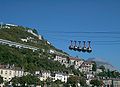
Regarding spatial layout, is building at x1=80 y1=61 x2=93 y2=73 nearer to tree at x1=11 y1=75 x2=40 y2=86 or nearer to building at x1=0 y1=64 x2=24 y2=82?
building at x1=0 y1=64 x2=24 y2=82

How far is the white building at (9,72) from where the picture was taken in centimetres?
8806

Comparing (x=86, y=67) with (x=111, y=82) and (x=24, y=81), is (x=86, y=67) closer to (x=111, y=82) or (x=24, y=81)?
(x=111, y=82)

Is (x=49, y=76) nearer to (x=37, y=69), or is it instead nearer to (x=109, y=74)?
(x=37, y=69)

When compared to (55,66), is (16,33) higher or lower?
higher

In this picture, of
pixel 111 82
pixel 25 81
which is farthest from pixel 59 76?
pixel 111 82

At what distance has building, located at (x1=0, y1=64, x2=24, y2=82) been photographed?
289ft

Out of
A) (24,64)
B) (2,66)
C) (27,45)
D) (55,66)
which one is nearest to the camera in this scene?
(2,66)

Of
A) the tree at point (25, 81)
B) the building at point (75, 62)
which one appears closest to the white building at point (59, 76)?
the tree at point (25, 81)

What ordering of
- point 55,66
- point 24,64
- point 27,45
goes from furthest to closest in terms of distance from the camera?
point 27,45
point 55,66
point 24,64

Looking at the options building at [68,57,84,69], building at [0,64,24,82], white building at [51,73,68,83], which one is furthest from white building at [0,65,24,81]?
building at [68,57,84,69]

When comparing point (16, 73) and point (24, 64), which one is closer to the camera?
point (16, 73)

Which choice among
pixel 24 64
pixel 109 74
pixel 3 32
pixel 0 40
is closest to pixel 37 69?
pixel 24 64

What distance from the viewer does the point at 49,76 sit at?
331 feet

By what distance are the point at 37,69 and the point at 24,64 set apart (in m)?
4.01
